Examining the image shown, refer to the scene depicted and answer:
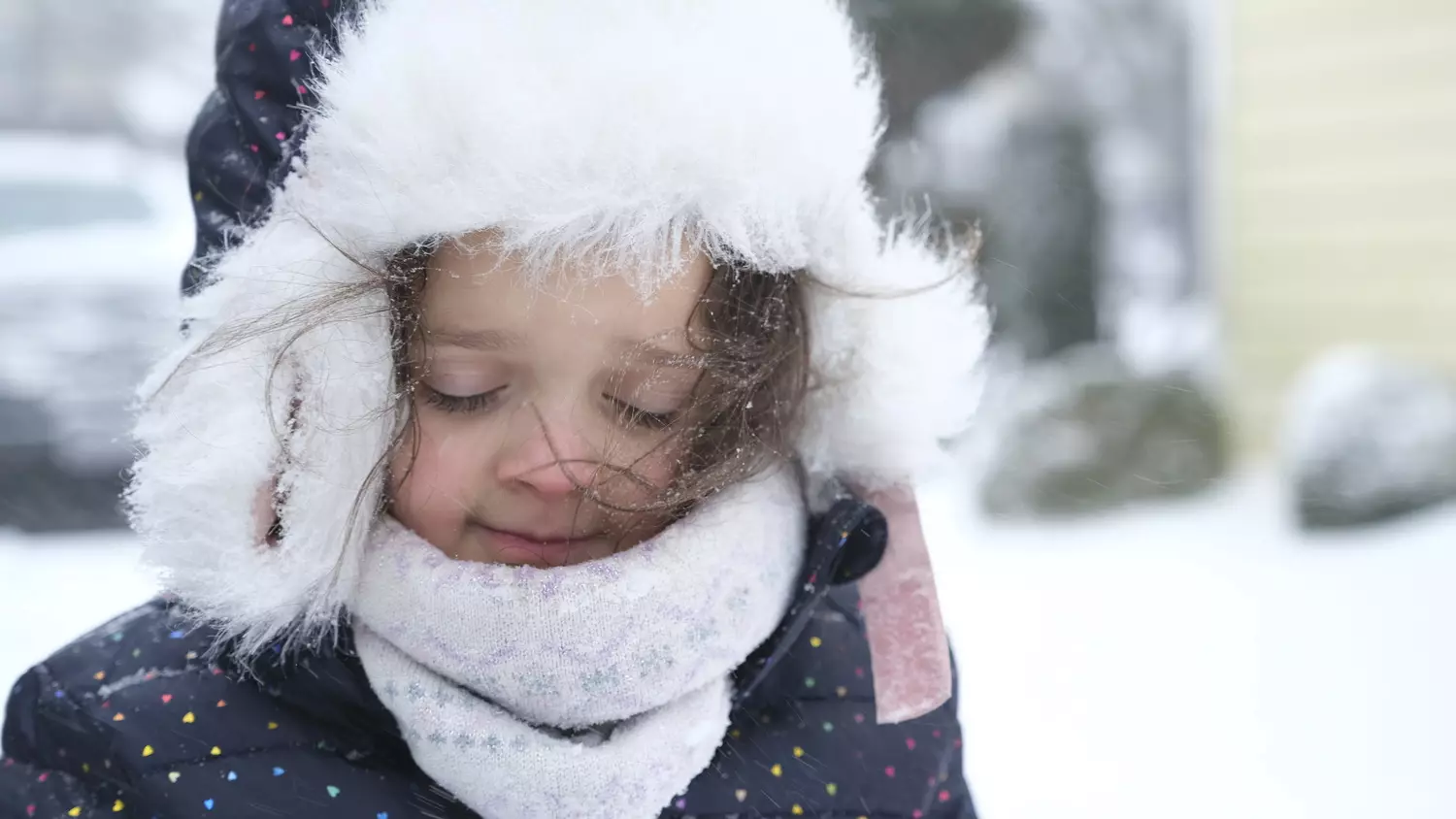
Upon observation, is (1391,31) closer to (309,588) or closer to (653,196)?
(653,196)

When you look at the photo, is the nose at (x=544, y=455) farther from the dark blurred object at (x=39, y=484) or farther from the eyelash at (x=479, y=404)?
the dark blurred object at (x=39, y=484)

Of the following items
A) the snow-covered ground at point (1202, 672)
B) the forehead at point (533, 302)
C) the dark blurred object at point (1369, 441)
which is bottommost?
the dark blurred object at point (1369, 441)

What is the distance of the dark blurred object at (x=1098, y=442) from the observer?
80.7 inches

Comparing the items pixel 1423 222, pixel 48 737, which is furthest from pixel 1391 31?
pixel 48 737

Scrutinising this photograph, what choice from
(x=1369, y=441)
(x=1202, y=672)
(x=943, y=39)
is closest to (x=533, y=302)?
(x=1202, y=672)

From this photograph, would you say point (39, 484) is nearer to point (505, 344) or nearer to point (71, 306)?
point (71, 306)

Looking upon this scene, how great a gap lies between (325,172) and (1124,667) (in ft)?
3.68

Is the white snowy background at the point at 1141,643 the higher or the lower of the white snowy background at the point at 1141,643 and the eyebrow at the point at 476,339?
the lower

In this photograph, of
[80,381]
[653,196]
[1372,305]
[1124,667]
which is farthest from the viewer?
[1372,305]

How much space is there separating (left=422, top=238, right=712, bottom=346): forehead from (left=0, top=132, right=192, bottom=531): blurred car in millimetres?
627

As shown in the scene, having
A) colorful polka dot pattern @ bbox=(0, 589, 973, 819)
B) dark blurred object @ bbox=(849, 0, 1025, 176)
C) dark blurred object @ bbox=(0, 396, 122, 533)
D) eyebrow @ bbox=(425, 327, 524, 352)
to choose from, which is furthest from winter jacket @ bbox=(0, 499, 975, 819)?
dark blurred object @ bbox=(849, 0, 1025, 176)

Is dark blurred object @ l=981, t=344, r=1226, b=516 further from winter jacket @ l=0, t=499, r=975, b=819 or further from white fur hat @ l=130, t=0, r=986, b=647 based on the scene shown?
white fur hat @ l=130, t=0, r=986, b=647

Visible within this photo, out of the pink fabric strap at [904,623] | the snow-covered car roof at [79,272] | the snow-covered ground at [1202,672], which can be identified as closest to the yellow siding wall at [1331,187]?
the snow-covered ground at [1202,672]

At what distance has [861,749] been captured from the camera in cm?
76
